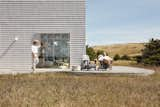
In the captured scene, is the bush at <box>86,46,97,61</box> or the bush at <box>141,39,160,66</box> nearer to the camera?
the bush at <box>86,46,97,61</box>

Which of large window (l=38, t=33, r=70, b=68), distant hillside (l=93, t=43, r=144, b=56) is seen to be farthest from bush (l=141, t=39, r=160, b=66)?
distant hillside (l=93, t=43, r=144, b=56)

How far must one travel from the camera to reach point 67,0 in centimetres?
2425

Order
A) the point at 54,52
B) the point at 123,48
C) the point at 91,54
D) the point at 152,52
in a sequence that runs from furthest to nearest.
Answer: the point at 123,48
the point at 152,52
the point at 91,54
the point at 54,52

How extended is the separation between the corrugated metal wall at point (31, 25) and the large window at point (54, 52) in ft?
1.30

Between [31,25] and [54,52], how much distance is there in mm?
1871

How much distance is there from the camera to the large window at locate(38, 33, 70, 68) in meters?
24.8

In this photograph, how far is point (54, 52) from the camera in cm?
2502

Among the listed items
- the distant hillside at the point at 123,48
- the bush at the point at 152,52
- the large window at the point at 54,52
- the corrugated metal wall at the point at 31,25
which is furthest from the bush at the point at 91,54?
the distant hillside at the point at 123,48

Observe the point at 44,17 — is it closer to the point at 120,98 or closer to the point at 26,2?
the point at 26,2

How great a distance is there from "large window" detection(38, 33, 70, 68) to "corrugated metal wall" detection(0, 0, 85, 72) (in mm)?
396

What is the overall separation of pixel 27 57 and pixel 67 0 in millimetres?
3604

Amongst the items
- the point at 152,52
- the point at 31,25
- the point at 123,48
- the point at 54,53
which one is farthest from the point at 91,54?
the point at 123,48

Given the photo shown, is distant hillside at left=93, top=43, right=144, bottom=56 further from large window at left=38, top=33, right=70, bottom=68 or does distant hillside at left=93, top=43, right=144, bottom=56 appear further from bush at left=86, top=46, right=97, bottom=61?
large window at left=38, top=33, right=70, bottom=68

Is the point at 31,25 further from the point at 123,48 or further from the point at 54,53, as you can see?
the point at 123,48
